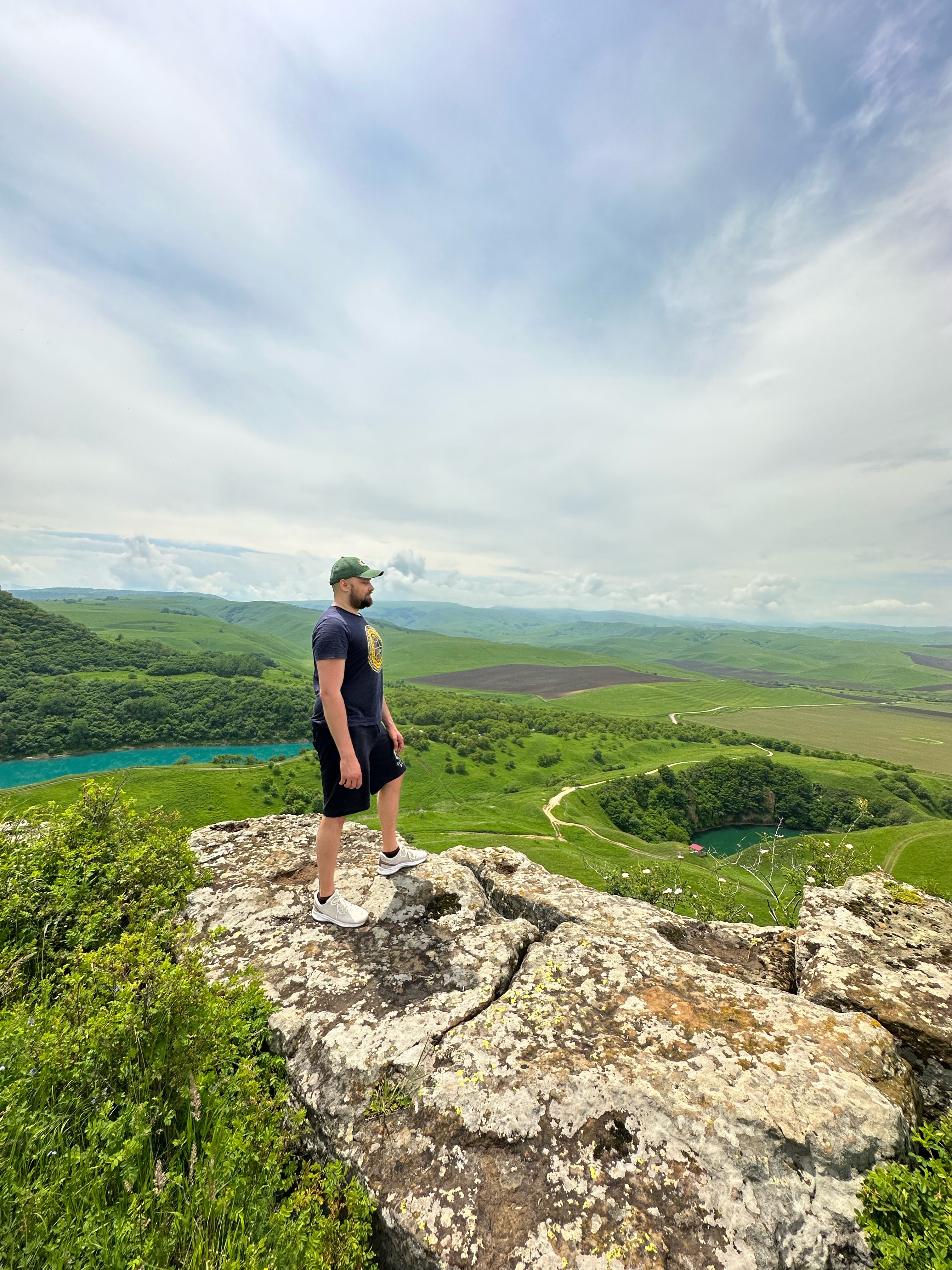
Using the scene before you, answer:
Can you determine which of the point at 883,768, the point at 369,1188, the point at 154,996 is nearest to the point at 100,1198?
the point at 154,996

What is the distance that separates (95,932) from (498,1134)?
4.76 m

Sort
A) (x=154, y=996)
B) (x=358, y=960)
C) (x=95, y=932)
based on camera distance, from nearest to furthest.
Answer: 1. (x=154, y=996)
2. (x=95, y=932)
3. (x=358, y=960)

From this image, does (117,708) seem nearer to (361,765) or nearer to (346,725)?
(361,765)

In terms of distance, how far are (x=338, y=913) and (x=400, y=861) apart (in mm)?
1505

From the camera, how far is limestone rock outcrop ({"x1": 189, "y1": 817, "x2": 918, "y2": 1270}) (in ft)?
10.8

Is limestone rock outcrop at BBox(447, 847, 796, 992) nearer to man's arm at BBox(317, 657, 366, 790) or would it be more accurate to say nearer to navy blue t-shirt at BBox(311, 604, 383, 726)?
man's arm at BBox(317, 657, 366, 790)

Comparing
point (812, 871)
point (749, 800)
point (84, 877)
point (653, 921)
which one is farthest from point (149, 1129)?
point (749, 800)

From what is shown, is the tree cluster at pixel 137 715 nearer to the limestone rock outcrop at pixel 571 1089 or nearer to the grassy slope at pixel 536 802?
the grassy slope at pixel 536 802

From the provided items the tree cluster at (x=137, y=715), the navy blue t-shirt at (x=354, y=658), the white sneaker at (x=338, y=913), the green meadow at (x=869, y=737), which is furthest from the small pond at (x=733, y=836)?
the tree cluster at (x=137, y=715)

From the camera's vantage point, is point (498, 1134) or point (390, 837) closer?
point (498, 1134)

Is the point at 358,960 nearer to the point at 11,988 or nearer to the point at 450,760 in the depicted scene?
the point at 11,988

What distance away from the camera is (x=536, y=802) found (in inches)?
3509

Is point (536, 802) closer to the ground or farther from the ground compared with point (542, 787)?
farther from the ground

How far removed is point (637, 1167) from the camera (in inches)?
143
